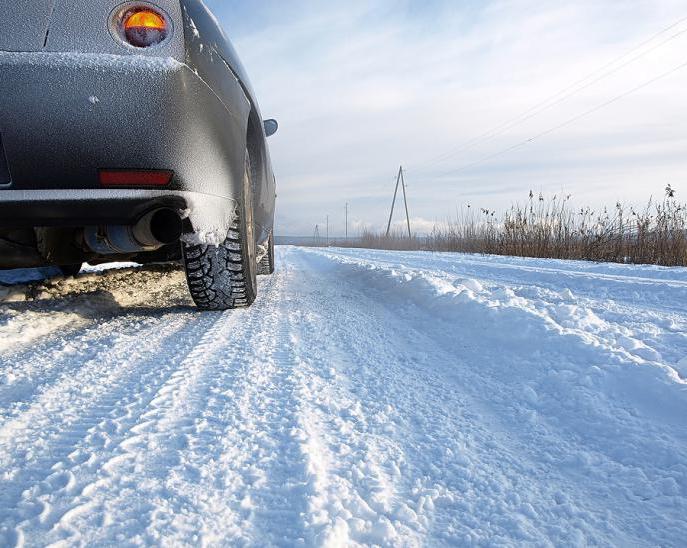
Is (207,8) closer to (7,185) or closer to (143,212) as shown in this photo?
(143,212)

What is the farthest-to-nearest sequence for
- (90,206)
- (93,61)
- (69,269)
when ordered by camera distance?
(69,269) → (90,206) → (93,61)

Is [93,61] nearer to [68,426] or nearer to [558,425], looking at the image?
[68,426]

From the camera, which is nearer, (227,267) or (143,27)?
(143,27)

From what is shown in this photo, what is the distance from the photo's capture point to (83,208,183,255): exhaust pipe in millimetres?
2133

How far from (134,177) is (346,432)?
1.26 m

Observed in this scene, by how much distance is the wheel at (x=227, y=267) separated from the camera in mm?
2238

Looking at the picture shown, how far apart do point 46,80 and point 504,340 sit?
2.01 m

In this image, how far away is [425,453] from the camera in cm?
104

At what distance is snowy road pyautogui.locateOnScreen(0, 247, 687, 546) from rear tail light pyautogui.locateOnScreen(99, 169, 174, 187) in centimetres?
67

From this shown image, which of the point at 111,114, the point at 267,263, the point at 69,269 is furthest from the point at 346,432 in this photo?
the point at 267,263

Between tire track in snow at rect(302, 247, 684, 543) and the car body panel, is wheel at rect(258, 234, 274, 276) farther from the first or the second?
the car body panel

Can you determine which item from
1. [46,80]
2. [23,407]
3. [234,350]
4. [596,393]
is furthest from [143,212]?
[596,393]

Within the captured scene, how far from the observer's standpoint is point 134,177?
1.68 metres

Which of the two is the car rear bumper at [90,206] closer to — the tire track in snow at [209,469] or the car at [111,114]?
the car at [111,114]
